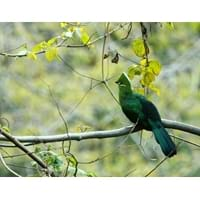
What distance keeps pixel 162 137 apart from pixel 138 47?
1.02 ft

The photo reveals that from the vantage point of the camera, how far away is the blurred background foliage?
7.84 ft

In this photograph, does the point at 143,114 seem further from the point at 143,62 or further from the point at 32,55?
the point at 32,55

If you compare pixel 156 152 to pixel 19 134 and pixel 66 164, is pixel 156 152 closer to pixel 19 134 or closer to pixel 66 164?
pixel 66 164

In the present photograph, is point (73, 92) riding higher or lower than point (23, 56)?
lower

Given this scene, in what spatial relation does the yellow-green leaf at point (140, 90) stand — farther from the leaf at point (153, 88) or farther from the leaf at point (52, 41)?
the leaf at point (52, 41)

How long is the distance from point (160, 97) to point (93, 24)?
14.0 inches

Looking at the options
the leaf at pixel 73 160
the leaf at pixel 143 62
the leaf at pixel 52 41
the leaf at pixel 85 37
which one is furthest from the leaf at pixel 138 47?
the leaf at pixel 73 160

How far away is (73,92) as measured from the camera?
2.78 m

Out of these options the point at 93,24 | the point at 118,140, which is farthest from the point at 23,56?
the point at 118,140

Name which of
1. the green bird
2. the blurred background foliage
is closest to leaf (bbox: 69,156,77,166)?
the blurred background foliage

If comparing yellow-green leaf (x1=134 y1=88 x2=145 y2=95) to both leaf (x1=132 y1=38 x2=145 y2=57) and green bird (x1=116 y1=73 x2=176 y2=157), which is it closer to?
green bird (x1=116 y1=73 x2=176 y2=157)

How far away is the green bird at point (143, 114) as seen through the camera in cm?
230

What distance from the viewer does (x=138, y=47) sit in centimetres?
230
